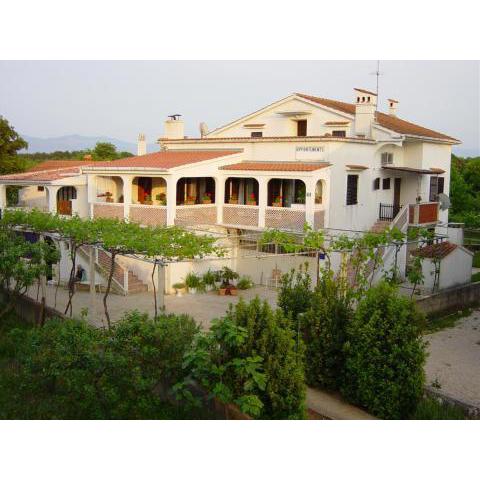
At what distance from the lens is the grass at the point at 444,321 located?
1759cm

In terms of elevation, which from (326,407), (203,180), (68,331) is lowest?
(326,407)

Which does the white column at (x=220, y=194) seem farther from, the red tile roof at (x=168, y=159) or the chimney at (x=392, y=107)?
the chimney at (x=392, y=107)

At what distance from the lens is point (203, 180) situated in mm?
25672

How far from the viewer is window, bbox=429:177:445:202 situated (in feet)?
92.6

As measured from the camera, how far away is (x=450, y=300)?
64.6 feet

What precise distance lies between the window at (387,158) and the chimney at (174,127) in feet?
34.2

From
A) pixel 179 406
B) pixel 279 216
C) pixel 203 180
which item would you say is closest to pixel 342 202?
pixel 279 216

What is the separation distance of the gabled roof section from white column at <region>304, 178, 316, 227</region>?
14.5 feet

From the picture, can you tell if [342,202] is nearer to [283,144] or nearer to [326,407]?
[283,144]

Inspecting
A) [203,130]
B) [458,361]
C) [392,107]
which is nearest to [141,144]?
[203,130]

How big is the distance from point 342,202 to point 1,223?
1227cm

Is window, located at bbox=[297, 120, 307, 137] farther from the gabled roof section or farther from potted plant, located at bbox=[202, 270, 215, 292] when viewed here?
potted plant, located at bbox=[202, 270, 215, 292]

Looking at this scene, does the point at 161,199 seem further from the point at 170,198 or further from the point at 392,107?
the point at 392,107

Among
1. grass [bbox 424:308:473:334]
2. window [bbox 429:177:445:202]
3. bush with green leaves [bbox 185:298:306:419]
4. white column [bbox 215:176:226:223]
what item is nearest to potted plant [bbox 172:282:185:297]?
white column [bbox 215:176:226:223]
